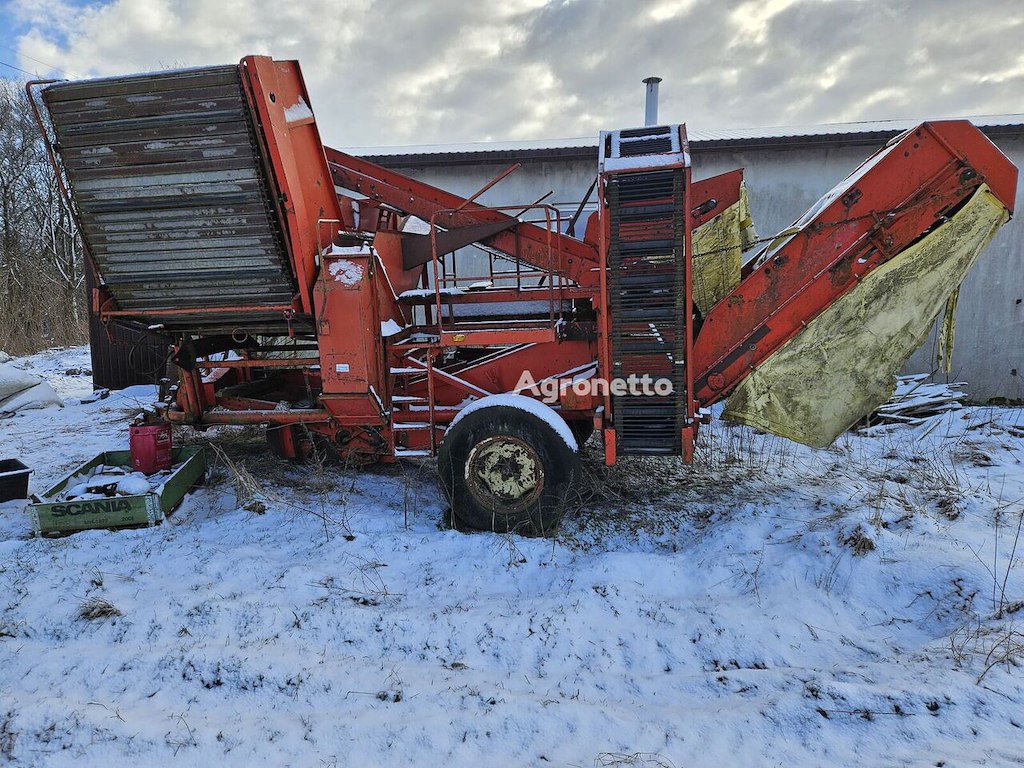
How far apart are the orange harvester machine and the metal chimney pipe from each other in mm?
7093

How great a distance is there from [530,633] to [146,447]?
3.70m

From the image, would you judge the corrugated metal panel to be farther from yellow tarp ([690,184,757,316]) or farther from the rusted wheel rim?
yellow tarp ([690,184,757,316])

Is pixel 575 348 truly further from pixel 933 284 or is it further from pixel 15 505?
pixel 15 505

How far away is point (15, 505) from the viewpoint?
4539mm

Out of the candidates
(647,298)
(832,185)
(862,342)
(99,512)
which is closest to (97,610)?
(99,512)

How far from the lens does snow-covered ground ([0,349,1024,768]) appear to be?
7.41ft

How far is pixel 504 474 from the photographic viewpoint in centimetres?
427

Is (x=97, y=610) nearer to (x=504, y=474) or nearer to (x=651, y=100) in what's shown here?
(x=504, y=474)

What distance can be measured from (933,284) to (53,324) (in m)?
22.0

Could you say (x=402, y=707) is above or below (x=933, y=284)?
below

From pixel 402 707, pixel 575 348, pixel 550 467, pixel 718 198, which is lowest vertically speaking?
pixel 402 707

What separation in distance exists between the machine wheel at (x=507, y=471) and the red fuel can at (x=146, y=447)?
251cm

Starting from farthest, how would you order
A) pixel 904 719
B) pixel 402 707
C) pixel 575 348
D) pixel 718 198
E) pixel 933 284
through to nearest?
pixel 718 198 < pixel 575 348 < pixel 933 284 < pixel 402 707 < pixel 904 719

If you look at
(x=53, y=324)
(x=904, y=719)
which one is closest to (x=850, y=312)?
(x=904, y=719)
